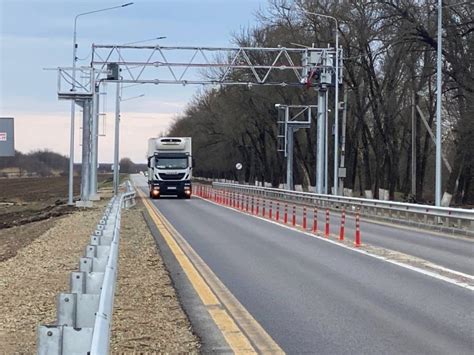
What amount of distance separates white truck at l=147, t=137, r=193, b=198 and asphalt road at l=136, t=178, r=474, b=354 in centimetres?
3261

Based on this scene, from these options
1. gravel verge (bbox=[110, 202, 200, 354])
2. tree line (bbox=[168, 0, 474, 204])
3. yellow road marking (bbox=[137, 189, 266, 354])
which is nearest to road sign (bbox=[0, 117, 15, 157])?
gravel verge (bbox=[110, 202, 200, 354])

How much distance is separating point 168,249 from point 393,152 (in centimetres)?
3720

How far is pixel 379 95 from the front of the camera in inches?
1949

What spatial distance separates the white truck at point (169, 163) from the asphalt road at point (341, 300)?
32612 millimetres

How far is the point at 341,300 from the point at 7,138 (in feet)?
32.2

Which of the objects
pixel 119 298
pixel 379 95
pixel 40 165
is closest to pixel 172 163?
pixel 379 95

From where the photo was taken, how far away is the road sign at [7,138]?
17.5 metres

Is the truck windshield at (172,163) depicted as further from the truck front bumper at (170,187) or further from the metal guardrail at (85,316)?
the metal guardrail at (85,316)

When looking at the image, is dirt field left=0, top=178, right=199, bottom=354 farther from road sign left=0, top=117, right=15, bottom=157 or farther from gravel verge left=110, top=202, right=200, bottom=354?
road sign left=0, top=117, right=15, bottom=157

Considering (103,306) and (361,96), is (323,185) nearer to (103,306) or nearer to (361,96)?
(361,96)

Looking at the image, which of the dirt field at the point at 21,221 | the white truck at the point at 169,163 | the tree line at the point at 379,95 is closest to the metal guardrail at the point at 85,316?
the dirt field at the point at 21,221

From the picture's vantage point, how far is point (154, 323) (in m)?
9.47

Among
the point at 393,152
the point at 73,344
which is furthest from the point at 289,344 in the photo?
the point at 393,152

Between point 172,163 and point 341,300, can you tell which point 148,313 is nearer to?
point 341,300
